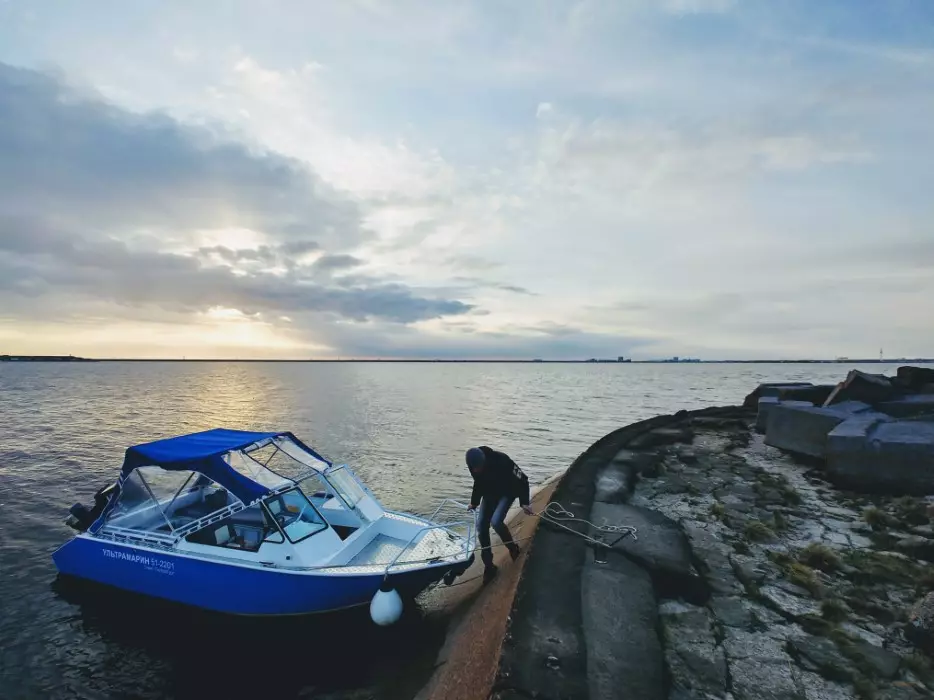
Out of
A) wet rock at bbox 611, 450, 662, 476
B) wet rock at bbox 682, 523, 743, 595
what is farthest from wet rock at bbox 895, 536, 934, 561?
wet rock at bbox 611, 450, 662, 476

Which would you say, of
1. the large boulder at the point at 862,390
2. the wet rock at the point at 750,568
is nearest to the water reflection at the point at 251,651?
the wet rock at the point at 750,568

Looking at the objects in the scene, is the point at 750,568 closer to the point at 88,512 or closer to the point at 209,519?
the point at 209,519

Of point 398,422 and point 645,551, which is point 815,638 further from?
point 398,422

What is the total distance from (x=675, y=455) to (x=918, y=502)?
15.0ft

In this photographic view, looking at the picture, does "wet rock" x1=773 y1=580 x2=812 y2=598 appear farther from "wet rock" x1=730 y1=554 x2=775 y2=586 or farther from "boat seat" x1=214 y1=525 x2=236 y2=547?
"boat seat" x1=214 y1=525 x2=236 y2=547

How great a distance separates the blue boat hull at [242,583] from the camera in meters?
7.11

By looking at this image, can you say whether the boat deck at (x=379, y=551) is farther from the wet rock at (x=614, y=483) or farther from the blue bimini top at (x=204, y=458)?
the wet rock at (x=614, y=483)

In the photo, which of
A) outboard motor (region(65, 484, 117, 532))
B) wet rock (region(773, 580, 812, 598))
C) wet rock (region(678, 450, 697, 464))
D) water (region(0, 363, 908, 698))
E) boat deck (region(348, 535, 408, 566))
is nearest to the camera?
wet rock (region(773, 580, 812, 598))

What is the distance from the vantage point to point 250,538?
8211 millimetres

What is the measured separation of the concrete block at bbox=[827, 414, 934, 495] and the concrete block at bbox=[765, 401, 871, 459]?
0.96 m

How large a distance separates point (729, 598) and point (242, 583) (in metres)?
6.65

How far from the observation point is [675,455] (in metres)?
11.7

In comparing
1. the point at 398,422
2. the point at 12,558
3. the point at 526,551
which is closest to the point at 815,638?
the point at 526,551

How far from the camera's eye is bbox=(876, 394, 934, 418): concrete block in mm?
12289
